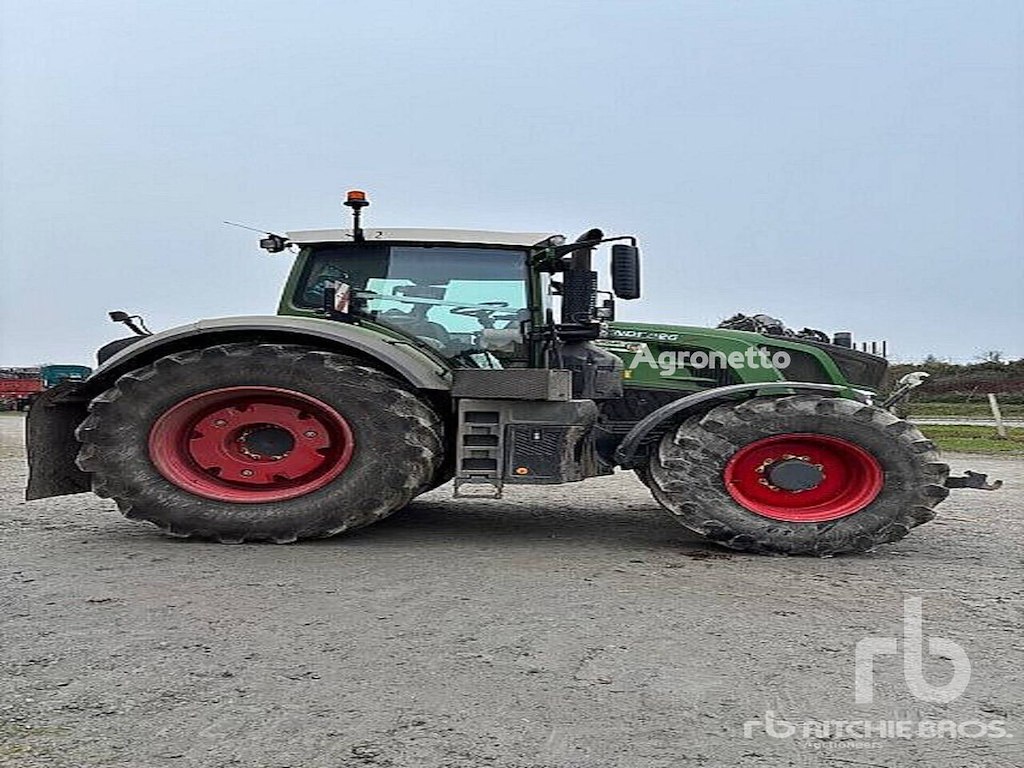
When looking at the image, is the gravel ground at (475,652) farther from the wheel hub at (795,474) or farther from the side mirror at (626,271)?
the side mirror at (626,271)

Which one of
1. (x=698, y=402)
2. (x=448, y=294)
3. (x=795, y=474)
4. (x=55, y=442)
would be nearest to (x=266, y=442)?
(x=55, y=442)

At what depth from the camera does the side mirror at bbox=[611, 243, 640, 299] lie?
538 centimetres

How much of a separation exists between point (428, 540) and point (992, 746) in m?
3.67

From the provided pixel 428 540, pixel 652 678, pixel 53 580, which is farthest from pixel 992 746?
pixel 53 580

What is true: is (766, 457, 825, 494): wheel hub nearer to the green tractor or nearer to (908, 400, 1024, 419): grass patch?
the green tractor

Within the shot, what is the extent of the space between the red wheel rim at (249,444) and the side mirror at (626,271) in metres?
1.94

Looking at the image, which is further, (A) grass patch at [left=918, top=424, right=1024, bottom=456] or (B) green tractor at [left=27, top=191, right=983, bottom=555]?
(A) grass patch at [left=918, top=424, right=1024, bottom=456]

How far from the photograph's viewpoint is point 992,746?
250cm

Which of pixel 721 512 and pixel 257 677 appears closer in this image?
pixel 257 677

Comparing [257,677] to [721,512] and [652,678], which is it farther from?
[721,512]

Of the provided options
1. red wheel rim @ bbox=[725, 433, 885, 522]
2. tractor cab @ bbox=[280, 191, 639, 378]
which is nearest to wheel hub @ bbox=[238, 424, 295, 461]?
tractor cab @ bbox=[280, 191, 639, 378]

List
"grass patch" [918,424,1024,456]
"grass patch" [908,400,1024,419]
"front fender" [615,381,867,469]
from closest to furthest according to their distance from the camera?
1. "front fender" [615,381,867,469]
2. "grass patch" [918,424,1024,456]
3. "grass patch" [908,400,1024,419]

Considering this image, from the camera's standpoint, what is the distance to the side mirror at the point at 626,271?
17.6 ft

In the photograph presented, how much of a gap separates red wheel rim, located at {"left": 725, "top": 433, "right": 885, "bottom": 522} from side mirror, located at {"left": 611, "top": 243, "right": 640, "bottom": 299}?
1.17 m
